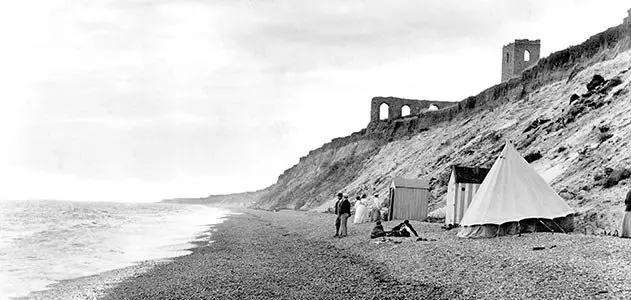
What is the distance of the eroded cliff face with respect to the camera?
955 inches

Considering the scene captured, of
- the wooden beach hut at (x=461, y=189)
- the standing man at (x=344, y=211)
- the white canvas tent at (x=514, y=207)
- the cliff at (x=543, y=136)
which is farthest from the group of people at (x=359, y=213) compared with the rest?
the wooden beach hut at (x=461, y=189)

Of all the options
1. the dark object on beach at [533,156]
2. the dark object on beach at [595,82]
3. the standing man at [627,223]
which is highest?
the dark object on beach at [595,82]

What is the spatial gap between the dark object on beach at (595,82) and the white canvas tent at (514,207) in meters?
16.2

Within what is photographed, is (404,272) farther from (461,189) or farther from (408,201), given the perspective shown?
(408,201)

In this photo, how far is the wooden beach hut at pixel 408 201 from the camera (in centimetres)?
3409

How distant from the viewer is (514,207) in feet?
67.7

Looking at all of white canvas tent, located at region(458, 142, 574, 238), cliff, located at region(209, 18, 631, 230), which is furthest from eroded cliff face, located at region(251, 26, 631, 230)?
white canvas tent, located at region(458, 142, 574, 238)

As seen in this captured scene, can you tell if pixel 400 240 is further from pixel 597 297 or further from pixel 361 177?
pixel 361 177

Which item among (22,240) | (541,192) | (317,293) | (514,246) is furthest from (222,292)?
(22,240)

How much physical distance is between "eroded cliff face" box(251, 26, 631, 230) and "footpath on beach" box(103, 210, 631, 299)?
5.69 metres

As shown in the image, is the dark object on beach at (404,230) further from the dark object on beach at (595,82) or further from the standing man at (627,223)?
the dark object on beach at (595,82)

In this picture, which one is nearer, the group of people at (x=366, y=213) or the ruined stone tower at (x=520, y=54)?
the group of people at (x=366, y=213)

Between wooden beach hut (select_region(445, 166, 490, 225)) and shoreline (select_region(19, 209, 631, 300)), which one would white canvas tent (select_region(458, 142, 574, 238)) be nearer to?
shoreline (select_region(19, 209, 631, 300))

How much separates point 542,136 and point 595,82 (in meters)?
4.50
